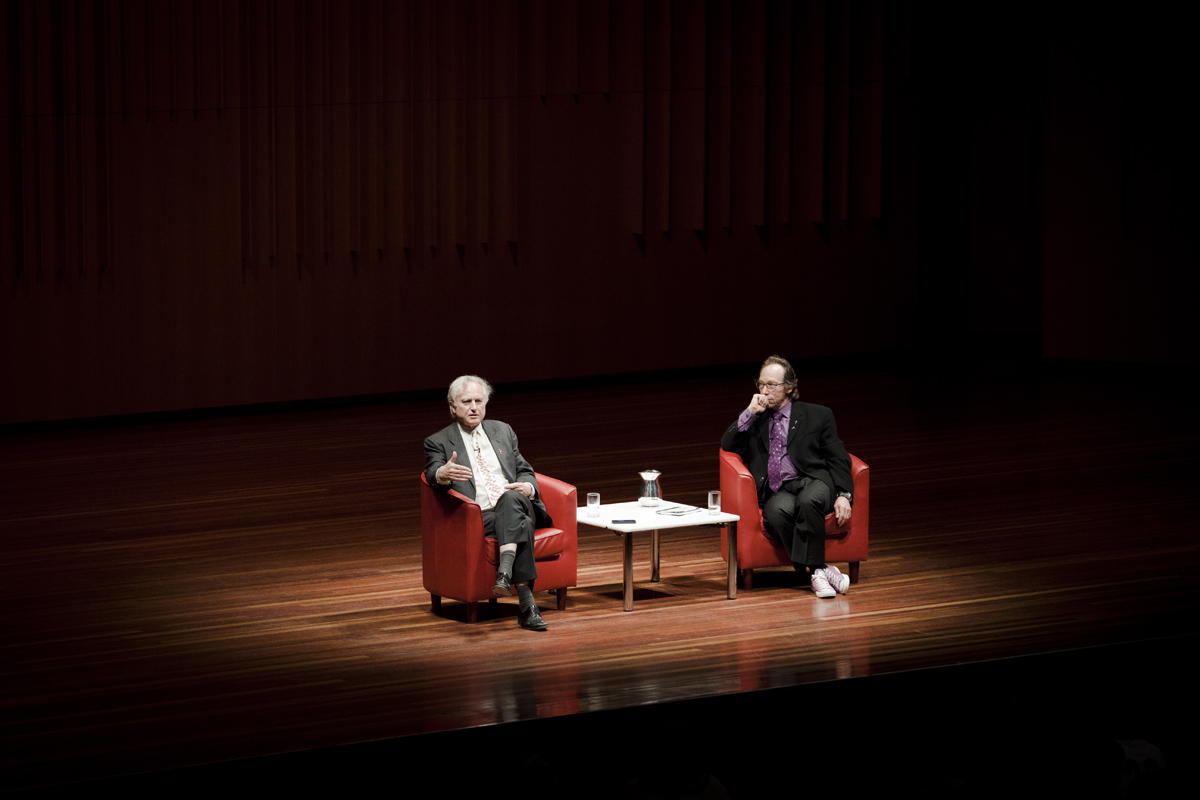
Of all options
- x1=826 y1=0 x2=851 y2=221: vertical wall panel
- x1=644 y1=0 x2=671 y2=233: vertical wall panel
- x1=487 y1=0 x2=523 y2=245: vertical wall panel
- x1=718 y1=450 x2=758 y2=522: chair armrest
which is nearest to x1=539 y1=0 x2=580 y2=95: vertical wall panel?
x1=487 y1=0 x2=523 y2=245: vertical wall panel

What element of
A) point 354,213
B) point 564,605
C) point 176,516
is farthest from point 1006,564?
point 354,213

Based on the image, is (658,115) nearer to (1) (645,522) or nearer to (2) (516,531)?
(1) (645,522)

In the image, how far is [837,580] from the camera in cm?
606

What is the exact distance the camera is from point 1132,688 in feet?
16.8

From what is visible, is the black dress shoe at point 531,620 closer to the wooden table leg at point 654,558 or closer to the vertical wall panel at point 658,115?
the wooden table leg at point 654,558

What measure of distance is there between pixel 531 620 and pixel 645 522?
0.62 metres

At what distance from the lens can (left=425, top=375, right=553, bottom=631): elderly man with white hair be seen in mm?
5688

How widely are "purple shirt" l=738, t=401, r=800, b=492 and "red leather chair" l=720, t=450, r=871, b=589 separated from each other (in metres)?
0.13

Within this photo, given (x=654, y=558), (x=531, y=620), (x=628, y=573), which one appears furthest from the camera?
(x=654, y=558)

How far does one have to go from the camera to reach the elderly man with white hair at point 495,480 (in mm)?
5688

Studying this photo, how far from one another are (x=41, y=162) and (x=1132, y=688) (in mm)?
7768

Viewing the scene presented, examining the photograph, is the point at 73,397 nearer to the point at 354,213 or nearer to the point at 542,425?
the point at 354,213

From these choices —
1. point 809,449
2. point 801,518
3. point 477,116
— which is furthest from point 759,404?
point 477,116

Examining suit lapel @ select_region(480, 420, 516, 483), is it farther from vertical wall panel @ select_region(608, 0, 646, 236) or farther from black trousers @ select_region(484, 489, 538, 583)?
vertical wall panel @ select_region(608, 0, 646, 236)
